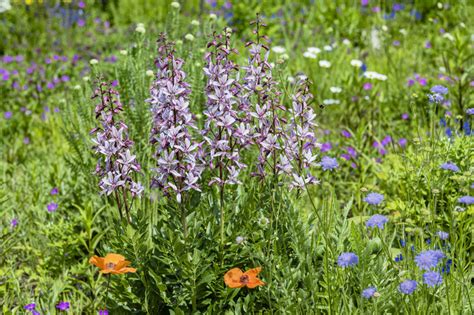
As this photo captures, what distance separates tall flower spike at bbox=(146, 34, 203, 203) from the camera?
1933 mm

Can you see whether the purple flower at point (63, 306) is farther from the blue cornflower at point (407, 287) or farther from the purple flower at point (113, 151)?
the blue cornflower at point (407, 287)

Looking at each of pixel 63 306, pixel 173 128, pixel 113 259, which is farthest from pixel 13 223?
pixel 173 128

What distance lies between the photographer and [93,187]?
10.3 ft

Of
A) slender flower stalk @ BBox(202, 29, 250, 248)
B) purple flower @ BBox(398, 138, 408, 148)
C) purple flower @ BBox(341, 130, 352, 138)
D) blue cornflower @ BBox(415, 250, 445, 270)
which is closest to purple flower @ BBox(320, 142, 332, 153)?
purple flower @ BBox(341, 130, 352, 138)

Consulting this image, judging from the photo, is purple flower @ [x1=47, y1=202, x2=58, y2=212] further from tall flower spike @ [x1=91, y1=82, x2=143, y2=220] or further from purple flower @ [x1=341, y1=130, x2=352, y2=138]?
purple flower @ [x1=341, y1=130, x2=352, y2=138]

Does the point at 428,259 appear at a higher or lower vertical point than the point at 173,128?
lower

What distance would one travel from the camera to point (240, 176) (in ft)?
9.51

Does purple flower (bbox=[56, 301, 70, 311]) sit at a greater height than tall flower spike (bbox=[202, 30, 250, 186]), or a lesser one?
lesser

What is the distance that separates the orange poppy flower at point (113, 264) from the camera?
1907 mm

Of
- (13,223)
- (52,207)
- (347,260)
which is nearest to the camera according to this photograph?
(347,260)

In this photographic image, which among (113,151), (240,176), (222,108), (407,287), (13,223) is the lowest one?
(13,223)

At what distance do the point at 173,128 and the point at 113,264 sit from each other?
465mm

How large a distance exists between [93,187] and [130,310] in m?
1.06

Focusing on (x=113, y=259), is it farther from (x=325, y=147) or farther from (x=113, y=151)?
(x=325, y=147)
